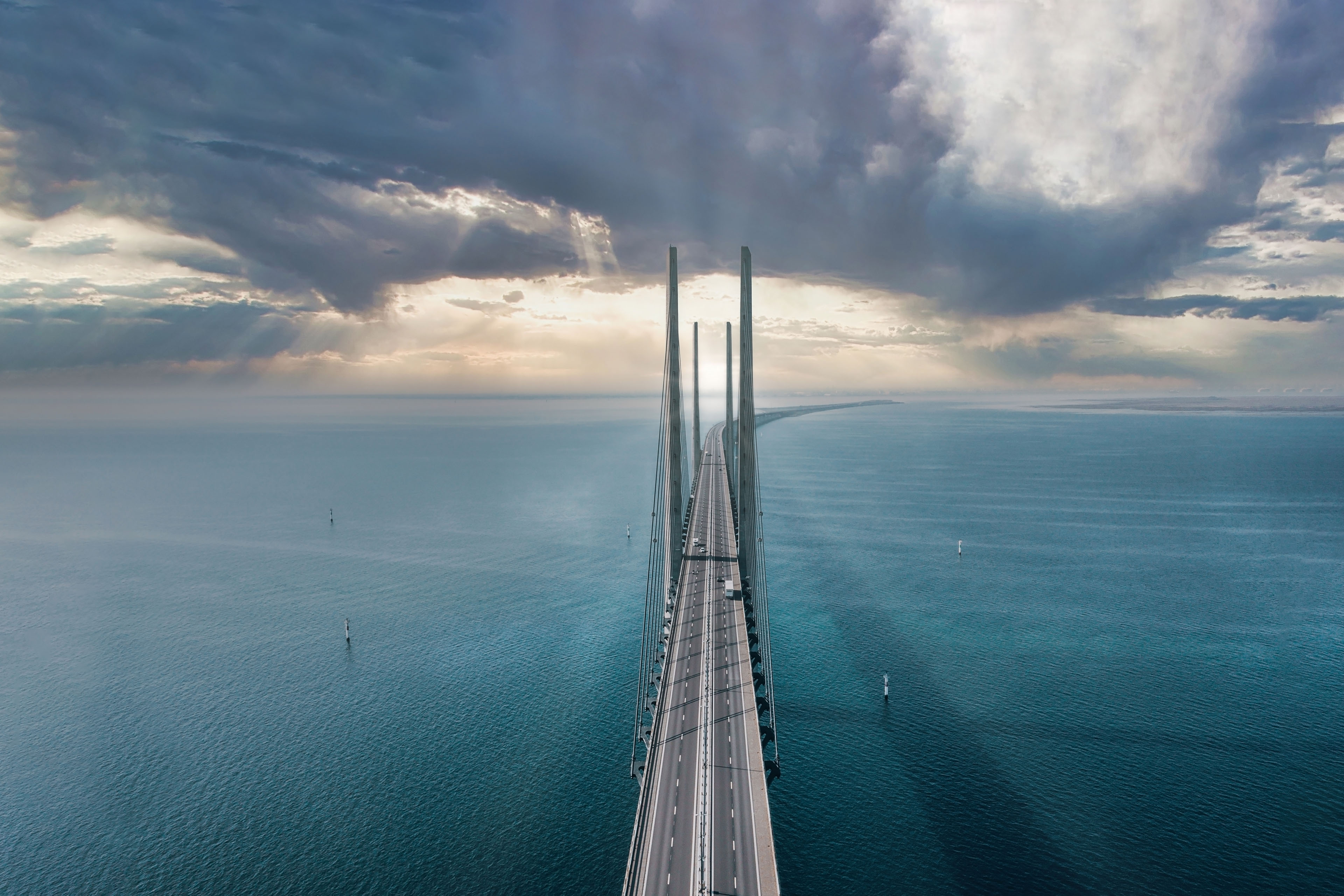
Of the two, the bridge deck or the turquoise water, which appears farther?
the turquoise water

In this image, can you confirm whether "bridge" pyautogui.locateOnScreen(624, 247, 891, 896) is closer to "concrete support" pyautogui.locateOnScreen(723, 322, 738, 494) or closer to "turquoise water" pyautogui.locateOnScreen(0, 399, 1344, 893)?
"turquoise water" pyautogui.locateOnScreen(0, 399, 1344, 893)

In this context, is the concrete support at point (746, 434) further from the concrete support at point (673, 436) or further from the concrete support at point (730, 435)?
the concrete support at point (730, 435)

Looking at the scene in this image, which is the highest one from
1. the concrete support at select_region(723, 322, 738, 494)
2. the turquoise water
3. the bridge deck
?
the concrete support at select_region(723, 322, 738, 494)

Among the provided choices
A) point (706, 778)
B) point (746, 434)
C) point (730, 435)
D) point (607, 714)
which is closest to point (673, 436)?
point (746, 434)

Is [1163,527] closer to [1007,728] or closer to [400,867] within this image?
[1007,728]

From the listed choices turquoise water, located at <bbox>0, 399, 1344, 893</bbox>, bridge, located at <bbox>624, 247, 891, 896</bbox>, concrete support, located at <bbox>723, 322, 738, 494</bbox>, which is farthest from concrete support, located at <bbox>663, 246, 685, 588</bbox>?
concrete support, located at <bbox>723, 322, 738, 494</bbox>

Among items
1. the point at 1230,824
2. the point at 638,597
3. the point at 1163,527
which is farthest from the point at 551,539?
the point at 1163,527
